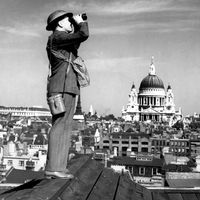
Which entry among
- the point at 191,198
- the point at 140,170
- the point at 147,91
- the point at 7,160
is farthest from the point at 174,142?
the point at 147,91

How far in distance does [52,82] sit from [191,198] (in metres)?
3.25

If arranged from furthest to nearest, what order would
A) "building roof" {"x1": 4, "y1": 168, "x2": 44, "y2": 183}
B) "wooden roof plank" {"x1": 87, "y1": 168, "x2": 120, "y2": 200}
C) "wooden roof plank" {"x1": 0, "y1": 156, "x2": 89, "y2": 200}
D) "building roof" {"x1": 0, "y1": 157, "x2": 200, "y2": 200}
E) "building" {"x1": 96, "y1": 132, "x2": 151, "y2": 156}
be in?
"building" {"x1": 96, "y1": 132, "x2": 151, "y2": 156}
"building roof" {"x1": 4, "y1": 168, "x2": 44, "y2": 183}
"wooden roof plank" {"x1": 87, "y1": 168, "x2": 120, "y2": 200}
"building roof" {"x1": 0, "y1": 157, "x2": 200, "y2": 200}
"wooden roof plank" {"x1": 0, "y1": 156, "x2": 89, "y2": 200}

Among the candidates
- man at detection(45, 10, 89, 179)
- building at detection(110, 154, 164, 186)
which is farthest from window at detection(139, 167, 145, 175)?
man at detection(45, 10, 89, 179)

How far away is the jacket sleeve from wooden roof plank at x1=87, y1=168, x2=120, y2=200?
1956 mm

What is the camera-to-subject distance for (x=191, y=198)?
7.65 metres

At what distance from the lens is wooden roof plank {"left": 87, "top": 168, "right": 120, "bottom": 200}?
5645mm

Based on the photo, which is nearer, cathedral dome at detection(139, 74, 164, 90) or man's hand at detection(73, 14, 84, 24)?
man's hand at detection(73, 14, 84, 24)

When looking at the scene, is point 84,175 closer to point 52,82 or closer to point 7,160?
point 52,82

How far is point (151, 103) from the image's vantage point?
161m

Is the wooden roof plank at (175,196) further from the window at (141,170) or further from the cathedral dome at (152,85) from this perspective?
the cathedral dome at (152,85)

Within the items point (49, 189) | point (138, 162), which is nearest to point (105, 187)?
point (49, 189)

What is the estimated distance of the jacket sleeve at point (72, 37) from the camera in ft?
19.9

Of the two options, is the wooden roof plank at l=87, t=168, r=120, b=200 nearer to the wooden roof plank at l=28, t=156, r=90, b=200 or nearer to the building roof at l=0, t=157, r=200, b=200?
the building roof at l=0, t=157, r=200, b=200

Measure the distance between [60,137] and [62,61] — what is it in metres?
1.03
